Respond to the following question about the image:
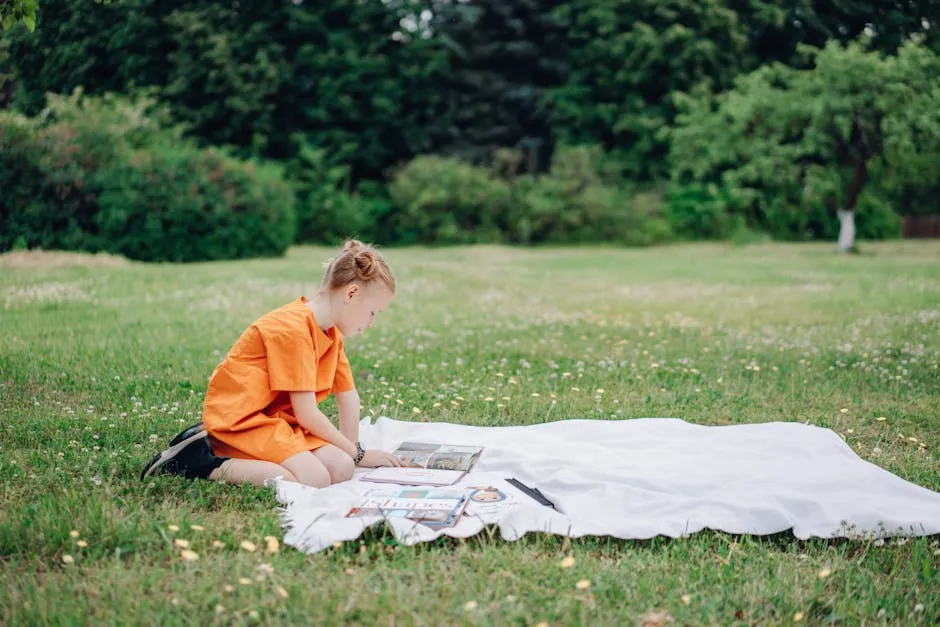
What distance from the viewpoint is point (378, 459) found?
479cm

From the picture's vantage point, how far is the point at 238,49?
31422 mm

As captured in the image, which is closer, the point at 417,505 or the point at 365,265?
the point at 417,505

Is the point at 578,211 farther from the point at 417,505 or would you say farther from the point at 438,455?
the point at 417,505

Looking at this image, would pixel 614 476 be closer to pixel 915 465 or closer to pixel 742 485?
pixel 742 485

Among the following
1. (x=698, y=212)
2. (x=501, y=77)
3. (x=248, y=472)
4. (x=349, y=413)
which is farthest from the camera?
(x=501, y=77)

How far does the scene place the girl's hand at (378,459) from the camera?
15.7ft

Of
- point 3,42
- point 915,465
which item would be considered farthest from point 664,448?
point 3,42

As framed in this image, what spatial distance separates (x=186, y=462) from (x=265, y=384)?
58 centimetres

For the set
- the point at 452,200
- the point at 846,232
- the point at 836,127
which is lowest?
the point at 846,232

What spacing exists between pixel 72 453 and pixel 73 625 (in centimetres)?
216

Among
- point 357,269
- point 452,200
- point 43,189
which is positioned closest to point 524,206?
point 452,200

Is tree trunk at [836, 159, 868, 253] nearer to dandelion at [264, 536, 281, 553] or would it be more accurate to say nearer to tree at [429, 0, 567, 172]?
tree at [429, 0, 567, 172]

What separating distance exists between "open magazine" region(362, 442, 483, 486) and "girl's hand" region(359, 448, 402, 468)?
0.16ft

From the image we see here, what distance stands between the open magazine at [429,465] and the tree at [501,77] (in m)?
33.4
